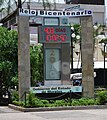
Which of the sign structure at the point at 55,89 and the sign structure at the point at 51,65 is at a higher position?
the sign structure at the point at 51,65

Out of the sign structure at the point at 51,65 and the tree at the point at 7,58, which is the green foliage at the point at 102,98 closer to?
the sign structure at the point at 51,65

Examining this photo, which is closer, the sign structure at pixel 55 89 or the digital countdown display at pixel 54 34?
the sign structure at pixel 55 89

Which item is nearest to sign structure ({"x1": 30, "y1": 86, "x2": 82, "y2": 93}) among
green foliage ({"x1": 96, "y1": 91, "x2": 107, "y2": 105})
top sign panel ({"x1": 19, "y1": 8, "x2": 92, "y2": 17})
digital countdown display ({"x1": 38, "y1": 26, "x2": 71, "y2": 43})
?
green foliage ({"x1": 96, "y1": 91, "x2": 107, "y2": 105})

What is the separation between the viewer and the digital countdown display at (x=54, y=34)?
25000 millimetres

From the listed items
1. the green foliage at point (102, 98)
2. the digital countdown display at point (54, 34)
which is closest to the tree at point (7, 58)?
the digital countdown display at point (54, 34)

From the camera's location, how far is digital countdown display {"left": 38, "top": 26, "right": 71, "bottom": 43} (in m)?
25.0

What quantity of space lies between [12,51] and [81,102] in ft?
23.6

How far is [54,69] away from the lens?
25.6m

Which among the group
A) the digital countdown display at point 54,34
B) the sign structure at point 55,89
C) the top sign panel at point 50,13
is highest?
the top sign panel at point 50,13

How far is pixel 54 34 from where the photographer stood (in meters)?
25.2

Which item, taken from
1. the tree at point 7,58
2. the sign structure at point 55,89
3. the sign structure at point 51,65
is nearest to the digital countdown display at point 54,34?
the sign structure at point 51,65

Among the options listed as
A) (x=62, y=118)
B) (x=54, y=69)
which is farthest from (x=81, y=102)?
(x=62, y=118)

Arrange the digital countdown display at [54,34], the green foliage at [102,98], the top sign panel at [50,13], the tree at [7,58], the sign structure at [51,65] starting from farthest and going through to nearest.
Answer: the tree at [7,58] < the sign structure at [51,65] < the digital countdown display at [54,34] < the top sign panel at [50,13] < the green foliage at [102,98]

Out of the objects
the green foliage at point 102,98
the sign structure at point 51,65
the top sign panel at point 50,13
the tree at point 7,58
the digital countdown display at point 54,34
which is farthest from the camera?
the tree at point 7,58
